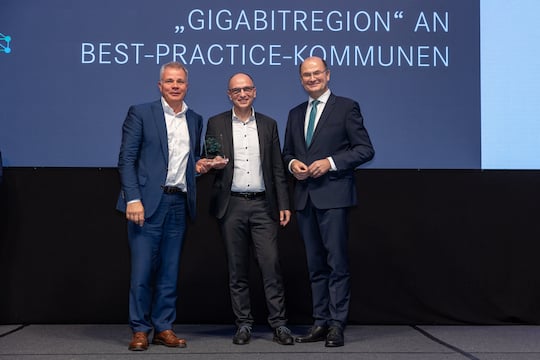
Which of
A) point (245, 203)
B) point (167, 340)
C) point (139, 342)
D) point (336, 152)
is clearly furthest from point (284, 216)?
point (139, 342)

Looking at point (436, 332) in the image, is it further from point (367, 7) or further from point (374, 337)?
point (367, 7)

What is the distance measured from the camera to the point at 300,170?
3.75 meters

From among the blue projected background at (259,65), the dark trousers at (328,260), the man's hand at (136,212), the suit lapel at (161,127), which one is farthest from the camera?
the blue projected background at (259,65)

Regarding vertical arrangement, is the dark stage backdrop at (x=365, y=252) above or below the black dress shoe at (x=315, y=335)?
above

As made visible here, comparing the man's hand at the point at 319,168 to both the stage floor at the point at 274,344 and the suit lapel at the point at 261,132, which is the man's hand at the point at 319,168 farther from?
the stage floor at the point at 274,344

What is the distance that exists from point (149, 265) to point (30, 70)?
6.78 ft

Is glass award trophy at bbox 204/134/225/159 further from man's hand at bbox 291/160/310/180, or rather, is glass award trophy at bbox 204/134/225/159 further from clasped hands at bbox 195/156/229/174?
man's hand at bbox 291/160/310/180

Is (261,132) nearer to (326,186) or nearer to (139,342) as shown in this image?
(326,186)

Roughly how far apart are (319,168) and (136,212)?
98cm

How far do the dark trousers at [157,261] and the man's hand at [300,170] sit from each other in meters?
0.63

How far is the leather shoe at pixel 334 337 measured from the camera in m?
3.71

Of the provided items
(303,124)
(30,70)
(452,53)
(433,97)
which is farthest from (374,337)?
(30,70)

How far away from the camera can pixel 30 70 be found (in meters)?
5.00

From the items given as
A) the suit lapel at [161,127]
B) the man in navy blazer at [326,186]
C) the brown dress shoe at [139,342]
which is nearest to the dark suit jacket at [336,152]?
the man in navy blazer at [326,186]
